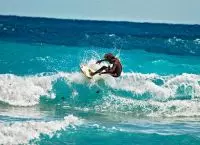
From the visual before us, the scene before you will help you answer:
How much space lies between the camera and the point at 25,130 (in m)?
11.8

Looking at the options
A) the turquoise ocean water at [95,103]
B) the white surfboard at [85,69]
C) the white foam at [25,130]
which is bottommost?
the white foam at [25,130]

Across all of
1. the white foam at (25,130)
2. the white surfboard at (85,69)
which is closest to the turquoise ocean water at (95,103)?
the white foam at (25,130)

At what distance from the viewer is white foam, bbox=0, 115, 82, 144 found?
36.6 ft

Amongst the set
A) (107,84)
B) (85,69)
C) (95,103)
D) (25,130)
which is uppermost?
(85,69)

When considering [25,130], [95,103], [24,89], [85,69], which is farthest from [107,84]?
[25,130]

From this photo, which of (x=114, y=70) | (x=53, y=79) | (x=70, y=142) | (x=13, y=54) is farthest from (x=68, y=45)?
(x=70, y=142)

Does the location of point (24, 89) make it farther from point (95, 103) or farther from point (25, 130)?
point (25, 130)

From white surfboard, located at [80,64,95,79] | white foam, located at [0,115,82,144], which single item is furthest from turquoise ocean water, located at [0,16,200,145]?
white surfboard, located at [80,64,95,79]

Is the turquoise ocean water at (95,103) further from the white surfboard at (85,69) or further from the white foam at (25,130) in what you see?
the white surfboard at (85,69)

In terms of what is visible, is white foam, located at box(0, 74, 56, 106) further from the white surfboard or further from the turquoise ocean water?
the white surfboard

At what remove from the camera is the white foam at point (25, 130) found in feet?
36.6

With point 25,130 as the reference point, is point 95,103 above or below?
above

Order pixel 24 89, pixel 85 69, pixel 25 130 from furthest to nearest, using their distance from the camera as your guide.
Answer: pixel 85 69 → pixel 24 89 → pixel 25 130

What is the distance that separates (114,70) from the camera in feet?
53.8
